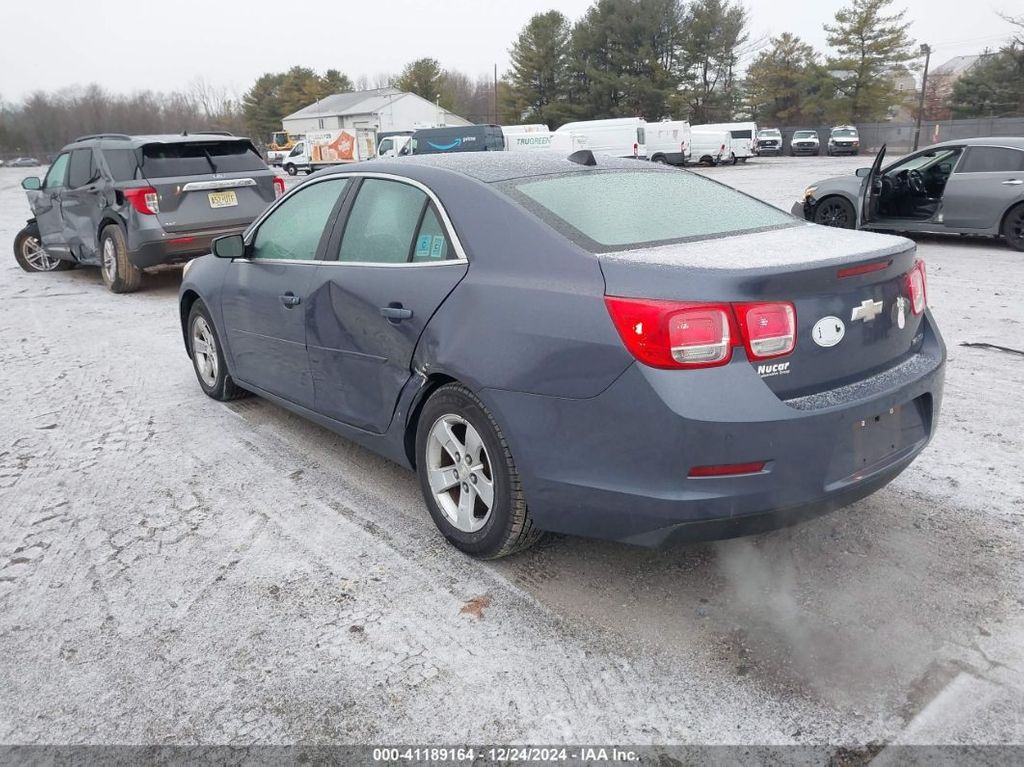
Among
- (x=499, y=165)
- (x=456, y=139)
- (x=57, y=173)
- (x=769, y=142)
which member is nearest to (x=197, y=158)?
(x=57, y=173)

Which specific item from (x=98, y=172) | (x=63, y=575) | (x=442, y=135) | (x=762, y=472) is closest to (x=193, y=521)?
(x=63, y=575)

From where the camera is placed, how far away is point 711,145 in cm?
4200

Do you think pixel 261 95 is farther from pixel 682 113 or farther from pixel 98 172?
pixel 98 172

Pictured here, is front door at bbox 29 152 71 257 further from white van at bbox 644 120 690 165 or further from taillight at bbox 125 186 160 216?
white van at bbox 644 120 690 165

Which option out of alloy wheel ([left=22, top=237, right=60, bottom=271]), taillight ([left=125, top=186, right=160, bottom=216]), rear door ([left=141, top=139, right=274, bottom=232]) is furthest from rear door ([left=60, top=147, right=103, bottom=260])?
alloy wheel ([left=22, top=237, right=60, bottom=271])

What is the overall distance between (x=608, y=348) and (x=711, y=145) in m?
42.5

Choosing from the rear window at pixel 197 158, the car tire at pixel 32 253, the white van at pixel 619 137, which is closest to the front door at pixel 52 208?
the car tire at pixel 32 253

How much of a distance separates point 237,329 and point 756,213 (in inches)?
118

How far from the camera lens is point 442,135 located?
33.4 metres

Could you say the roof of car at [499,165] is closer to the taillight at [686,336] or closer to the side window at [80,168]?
the taillight at [686,336]

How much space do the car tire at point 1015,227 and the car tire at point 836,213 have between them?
182 centimetres

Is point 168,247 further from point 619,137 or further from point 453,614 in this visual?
point 619,137

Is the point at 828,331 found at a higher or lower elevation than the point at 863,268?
lower

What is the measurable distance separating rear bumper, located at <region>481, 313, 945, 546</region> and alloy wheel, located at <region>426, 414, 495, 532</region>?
10.4 inches
